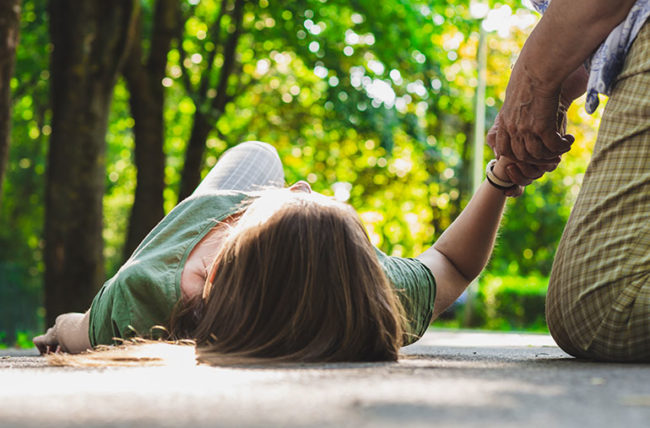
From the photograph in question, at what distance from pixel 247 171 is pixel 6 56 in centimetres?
333

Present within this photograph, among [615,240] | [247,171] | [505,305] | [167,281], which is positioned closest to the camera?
[615,240]

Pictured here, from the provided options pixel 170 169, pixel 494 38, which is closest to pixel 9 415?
pixel 170 169

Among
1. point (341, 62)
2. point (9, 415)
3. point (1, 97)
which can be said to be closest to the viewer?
point (9, 415)

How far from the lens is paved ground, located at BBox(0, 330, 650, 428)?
5.27ft

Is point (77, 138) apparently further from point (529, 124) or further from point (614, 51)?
point (614, 51)

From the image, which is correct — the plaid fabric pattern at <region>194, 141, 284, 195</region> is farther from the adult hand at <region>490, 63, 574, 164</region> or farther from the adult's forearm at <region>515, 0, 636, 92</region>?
the adult's forearm at <region>515, 0, 636, 92</region>

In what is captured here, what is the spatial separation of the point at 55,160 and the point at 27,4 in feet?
16.3

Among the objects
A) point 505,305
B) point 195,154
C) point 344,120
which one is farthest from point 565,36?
point 505,305

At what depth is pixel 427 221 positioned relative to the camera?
28859 millimetres

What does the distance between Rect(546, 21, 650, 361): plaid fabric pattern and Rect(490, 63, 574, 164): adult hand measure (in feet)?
1.30

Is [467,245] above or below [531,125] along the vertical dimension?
below

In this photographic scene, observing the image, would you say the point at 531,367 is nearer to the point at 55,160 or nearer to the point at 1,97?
the point at 1,97

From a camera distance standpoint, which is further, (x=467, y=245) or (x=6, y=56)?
(x=6, y=56)

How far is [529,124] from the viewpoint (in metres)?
3.63
